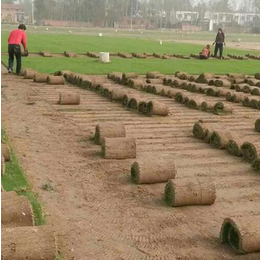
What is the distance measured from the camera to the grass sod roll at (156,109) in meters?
12.3

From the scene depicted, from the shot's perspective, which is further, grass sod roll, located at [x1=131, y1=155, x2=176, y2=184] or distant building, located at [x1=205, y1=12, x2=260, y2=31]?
distant building, located at [x1=205, y1=12, x2=260, y2=31]

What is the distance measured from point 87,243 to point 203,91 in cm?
1179

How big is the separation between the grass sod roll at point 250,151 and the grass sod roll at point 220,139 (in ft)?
1.78

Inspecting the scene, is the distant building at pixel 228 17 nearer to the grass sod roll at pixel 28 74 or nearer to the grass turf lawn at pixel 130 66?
the grass turf lawn at pixel 130 66

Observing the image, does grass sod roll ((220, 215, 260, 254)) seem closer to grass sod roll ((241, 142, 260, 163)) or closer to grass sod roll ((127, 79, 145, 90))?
grass sod roll ((241, 142, 260, 163))

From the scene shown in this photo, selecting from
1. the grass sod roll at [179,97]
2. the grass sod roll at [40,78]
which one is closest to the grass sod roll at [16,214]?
the grass sod roll at [179,97]

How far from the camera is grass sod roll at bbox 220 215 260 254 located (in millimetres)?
5270

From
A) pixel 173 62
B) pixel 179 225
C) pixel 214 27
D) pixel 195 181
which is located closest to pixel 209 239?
pixel 179 225

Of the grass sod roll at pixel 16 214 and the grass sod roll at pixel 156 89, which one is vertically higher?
the grass sod roll at pixel 16 214

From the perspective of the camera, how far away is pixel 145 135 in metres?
10.5

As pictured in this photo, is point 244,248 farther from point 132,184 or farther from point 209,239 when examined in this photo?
point 132,184

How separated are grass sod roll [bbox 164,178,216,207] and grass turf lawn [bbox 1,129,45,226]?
5.48 ft

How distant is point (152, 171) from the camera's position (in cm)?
738

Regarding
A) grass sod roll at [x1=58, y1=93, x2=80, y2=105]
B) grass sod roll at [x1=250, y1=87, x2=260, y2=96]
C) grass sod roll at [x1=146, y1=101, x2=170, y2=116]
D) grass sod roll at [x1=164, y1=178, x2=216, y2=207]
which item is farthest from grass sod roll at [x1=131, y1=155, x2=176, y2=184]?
grass sod roll at [x1=250, y1=87, x2=260, y2=96]
